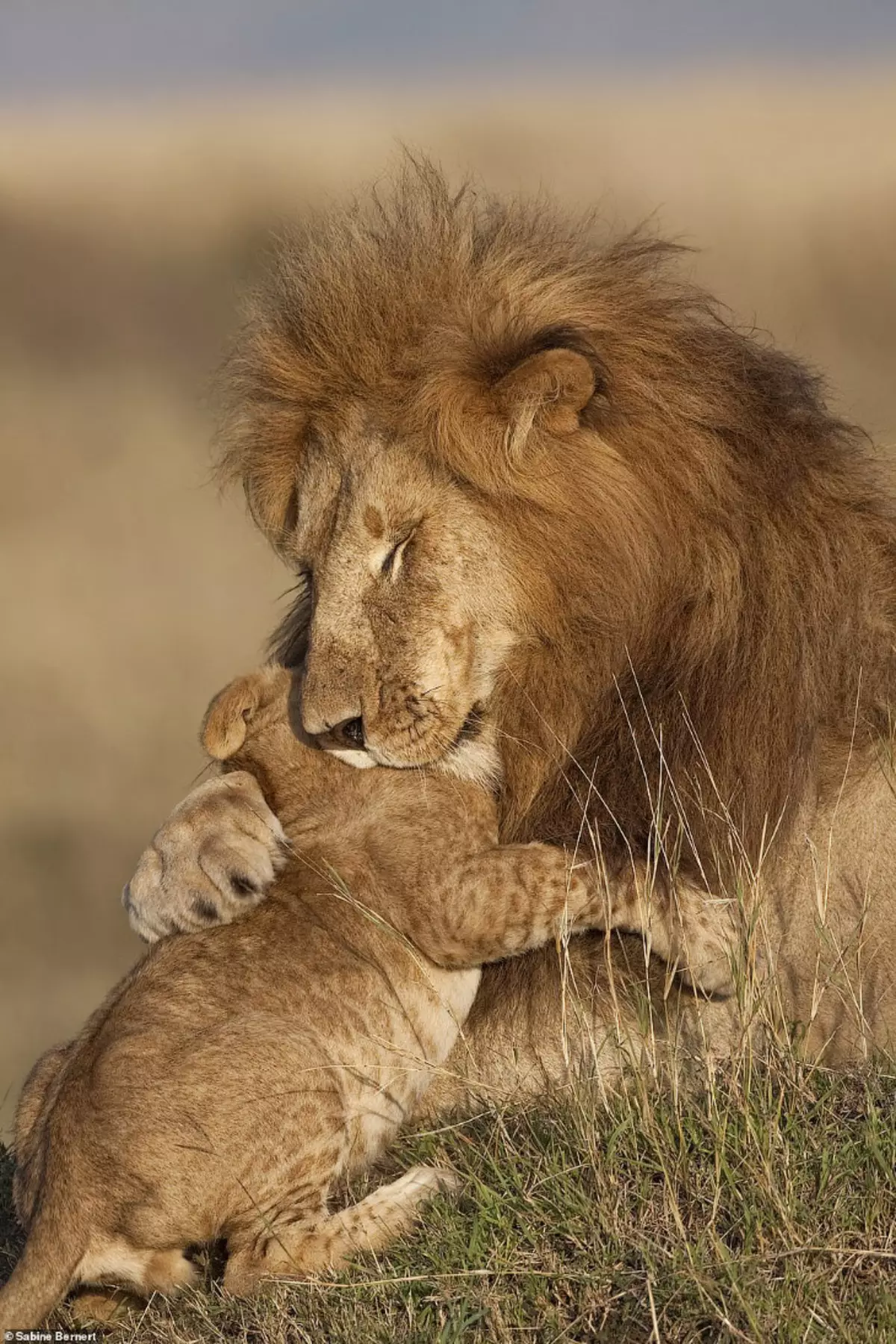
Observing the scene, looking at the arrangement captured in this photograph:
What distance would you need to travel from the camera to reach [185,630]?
18016 mm

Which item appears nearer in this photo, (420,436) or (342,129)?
(420,436)

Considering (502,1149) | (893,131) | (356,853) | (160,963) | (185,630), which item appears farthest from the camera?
(893,131)

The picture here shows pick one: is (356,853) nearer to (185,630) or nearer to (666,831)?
(666,831)

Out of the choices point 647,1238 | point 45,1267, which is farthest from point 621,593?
point 45,1267

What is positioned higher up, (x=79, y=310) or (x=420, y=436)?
(x=79, y=310)

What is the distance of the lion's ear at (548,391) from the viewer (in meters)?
4.08

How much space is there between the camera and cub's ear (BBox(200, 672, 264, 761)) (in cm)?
440

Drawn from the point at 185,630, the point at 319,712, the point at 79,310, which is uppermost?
the point at 79,310

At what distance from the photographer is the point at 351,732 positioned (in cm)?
429

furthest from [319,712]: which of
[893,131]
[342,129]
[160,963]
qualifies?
[342,129]

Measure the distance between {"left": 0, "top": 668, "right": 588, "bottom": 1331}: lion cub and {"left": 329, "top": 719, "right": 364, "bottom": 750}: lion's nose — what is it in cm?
10

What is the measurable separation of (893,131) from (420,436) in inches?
1038

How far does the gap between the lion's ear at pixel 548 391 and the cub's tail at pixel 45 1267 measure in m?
1.84

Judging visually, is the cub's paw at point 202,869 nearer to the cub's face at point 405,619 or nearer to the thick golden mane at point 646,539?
the cub's face at point 405,619
